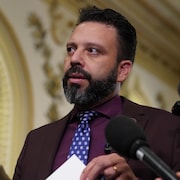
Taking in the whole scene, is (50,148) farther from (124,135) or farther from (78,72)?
(124,135)

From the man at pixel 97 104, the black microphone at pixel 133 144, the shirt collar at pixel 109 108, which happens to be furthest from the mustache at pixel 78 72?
the black microphone at pixel 133 144

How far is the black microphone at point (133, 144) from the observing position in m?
0.89

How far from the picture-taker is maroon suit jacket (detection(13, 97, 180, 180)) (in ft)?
4.53

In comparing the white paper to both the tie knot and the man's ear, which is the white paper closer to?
the tie knot

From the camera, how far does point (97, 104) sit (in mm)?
1572

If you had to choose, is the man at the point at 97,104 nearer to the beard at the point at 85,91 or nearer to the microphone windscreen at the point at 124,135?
the beard at the point at 85,91

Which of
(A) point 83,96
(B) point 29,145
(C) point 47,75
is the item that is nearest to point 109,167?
(A) point 83,96

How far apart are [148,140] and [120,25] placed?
1.35 feet

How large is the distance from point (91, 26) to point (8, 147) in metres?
1.81

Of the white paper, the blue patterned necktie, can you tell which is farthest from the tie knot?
the white paper

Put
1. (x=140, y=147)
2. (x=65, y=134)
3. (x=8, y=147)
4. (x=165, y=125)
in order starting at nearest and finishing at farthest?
(x=140, y=147)
(x=165, y=125)
(x=65, y=134)
(x=8, y=147)

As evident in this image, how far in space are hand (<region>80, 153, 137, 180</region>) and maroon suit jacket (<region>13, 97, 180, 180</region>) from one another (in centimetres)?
20

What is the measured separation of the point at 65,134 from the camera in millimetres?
1582

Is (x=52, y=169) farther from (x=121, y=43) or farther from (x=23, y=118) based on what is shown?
(x=23, y=118)
